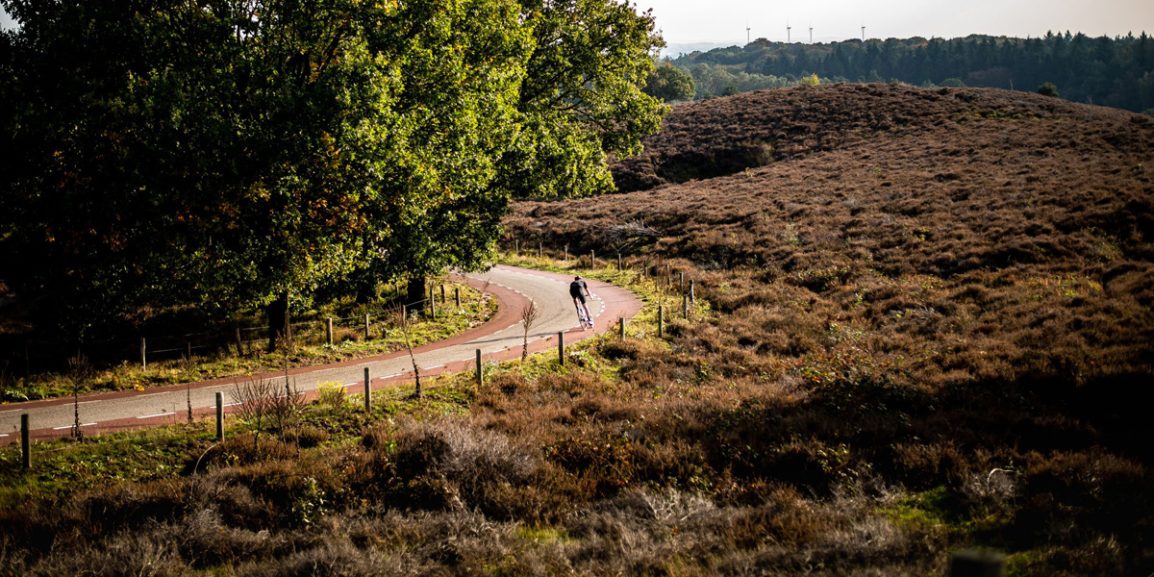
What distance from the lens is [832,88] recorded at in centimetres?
7881

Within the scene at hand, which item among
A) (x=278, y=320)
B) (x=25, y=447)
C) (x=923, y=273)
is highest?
(x=923, y=273)

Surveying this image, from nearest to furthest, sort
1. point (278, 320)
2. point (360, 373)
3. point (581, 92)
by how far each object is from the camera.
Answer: point (360, 373) → point (278, 320) → point (581, 92)

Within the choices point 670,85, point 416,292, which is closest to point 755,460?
point 416,292

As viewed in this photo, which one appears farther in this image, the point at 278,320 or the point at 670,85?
the point at 670,85

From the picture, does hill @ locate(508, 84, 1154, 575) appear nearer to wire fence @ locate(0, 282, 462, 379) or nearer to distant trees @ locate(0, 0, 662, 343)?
distant trees @ locate(0, 0, 662, 343)

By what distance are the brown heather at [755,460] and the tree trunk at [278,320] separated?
757cm

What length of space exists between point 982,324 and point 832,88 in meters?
69.7

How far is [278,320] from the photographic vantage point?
63.7 feet

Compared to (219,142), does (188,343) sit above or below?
below

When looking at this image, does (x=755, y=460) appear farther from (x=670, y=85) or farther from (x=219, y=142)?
(x=670, y=85)

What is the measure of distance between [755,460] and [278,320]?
15679mm

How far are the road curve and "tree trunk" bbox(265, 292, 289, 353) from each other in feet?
8.34

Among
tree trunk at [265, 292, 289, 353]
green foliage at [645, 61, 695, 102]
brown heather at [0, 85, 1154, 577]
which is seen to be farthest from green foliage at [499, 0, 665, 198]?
green foliage at [645, 61, 695, 102]

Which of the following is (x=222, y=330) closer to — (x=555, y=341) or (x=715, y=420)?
(x=555, y=341)
